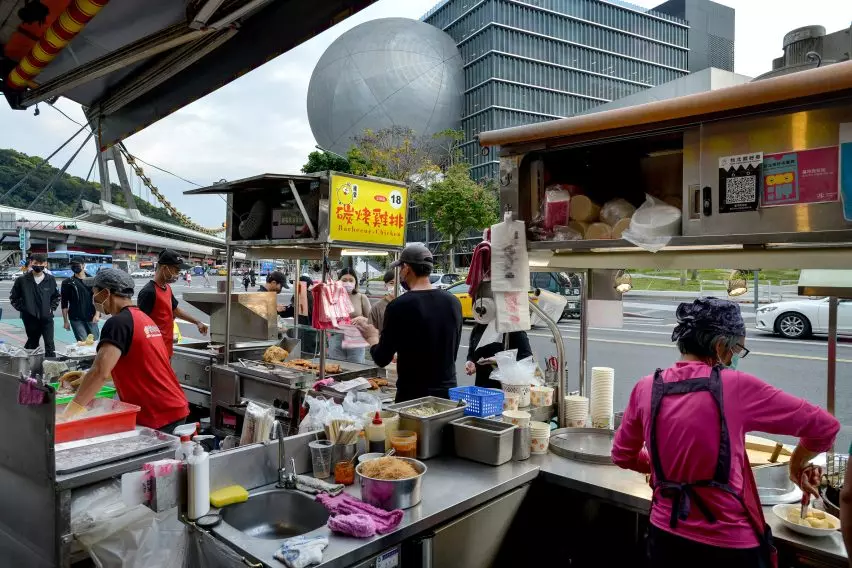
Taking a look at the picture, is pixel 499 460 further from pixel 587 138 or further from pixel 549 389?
pixel 587 138

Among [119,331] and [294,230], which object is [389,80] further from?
[119,331]

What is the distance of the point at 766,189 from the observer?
1.85 m

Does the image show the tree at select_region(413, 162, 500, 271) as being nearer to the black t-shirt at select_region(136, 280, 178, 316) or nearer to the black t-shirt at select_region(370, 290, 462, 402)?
the black t-shirt at select_region(136, 280, 178, 316)

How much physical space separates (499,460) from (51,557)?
2058 millimetres

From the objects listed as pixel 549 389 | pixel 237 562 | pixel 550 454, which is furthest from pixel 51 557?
pixel 549 389

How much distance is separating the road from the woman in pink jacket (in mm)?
3401

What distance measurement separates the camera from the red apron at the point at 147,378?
3123mm

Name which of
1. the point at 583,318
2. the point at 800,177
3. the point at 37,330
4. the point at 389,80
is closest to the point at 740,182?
the point at 800,177

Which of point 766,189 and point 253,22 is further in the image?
point 253,22

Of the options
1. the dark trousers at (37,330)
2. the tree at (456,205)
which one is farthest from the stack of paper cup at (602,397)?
the tree at (456,205)

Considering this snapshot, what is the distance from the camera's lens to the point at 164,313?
468 cm

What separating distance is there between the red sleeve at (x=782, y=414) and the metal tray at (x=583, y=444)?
3.31 feet

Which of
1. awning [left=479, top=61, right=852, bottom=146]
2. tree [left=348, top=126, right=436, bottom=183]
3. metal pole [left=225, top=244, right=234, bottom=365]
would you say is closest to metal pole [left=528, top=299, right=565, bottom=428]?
awning [left=479, top=61, right=852, bottom=146]

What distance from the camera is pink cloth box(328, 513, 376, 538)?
1886 mm
